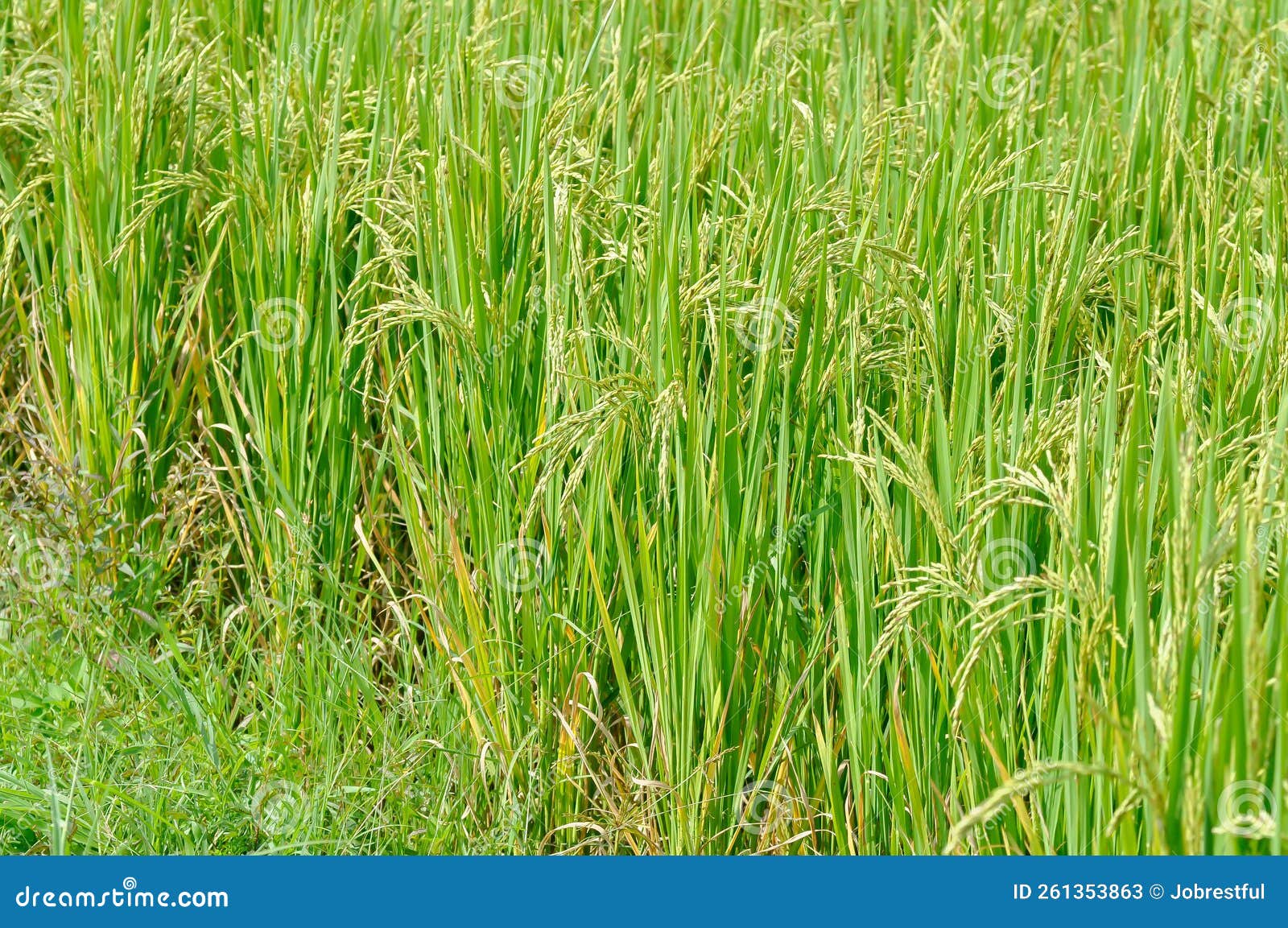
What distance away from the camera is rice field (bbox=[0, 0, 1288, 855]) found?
1.58 m

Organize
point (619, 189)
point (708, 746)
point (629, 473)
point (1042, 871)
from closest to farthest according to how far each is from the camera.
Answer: point (1042, 871) → point (708, 746) → point (629, 473) → point (619, 189)

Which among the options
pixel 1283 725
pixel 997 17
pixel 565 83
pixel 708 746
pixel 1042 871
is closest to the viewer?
pixel 1283 725

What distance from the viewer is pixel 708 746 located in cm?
182

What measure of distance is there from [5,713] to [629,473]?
1.18 metres

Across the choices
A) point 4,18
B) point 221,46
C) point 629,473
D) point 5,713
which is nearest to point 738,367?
point 629,473

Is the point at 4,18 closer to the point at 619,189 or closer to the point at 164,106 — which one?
the point at 164,106

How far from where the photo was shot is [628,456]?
2.01 m

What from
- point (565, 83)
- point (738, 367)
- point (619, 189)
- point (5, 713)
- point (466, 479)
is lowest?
point (5, 713)

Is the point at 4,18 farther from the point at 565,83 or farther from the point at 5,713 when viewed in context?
the point at 5,713

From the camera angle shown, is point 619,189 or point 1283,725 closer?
point 1283,725

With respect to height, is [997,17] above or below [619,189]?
above

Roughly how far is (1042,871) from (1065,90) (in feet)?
6.64

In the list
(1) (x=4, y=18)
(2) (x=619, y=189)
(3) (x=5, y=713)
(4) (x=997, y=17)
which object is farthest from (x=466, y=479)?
(4) (x=997, y=17)

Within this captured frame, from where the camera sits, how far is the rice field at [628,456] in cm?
158
